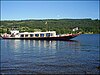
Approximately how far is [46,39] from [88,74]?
331ft

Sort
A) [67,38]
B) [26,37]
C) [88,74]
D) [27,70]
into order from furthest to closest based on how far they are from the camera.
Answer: [26,37] < [67,38] < [27,70] < [88,74]

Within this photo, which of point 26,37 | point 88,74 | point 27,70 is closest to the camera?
point 88,74

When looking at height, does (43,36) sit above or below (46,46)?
above

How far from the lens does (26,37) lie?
138 m

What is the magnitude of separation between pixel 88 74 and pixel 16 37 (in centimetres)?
11405

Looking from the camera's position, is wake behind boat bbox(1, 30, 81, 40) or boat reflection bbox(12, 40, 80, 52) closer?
boat reflection bbox(12, 40, 80, 52)

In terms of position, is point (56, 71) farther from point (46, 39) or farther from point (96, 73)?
point (46, 39)

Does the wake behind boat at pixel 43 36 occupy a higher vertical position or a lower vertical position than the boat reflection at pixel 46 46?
higher

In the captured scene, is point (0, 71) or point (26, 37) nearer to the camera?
point (0, 71)

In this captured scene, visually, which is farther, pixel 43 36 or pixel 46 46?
pixel 43 36

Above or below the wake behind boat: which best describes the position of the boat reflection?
below

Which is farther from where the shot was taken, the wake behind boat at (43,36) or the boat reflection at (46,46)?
the wake behind boat at (43,36)

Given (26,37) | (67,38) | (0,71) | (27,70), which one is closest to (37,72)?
(27,70)

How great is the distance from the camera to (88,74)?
3053 cm
